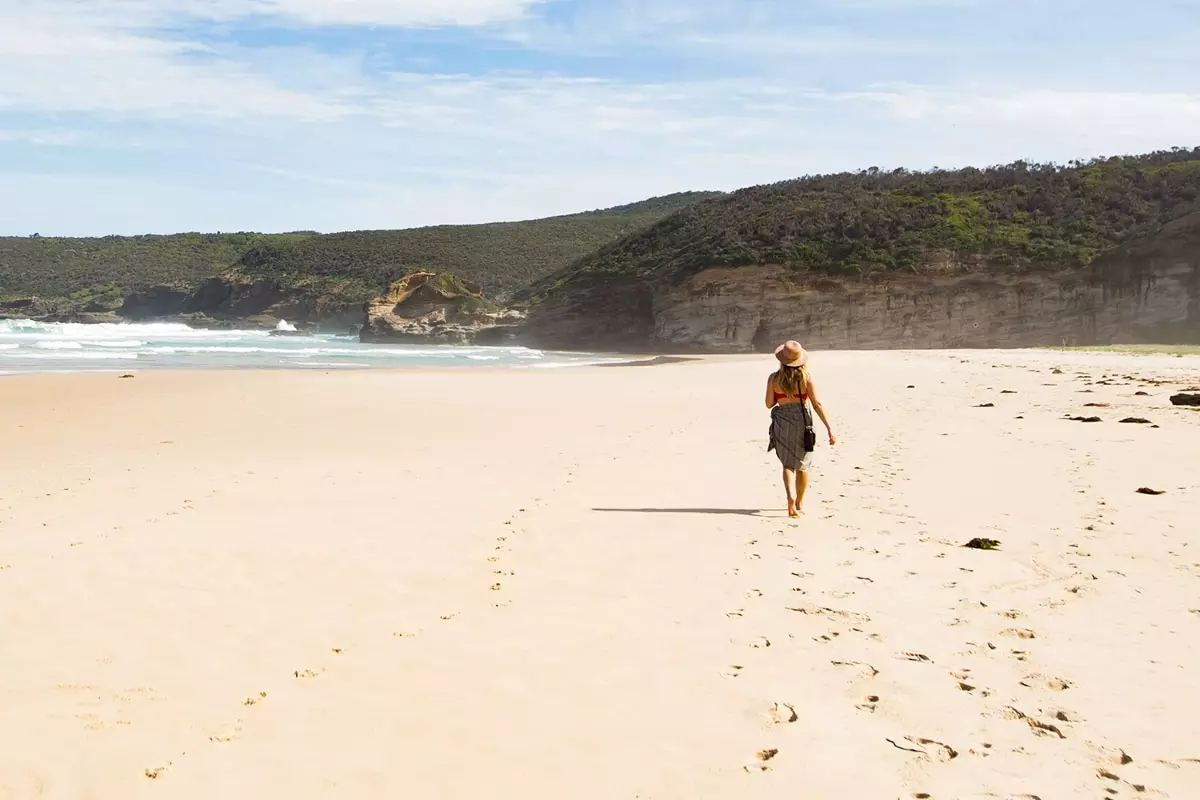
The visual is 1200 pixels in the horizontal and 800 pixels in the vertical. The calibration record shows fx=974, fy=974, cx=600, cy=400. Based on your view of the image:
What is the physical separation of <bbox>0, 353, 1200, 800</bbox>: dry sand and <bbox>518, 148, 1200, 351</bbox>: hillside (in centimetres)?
3588

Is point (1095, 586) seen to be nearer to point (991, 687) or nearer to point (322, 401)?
point (991, 687)

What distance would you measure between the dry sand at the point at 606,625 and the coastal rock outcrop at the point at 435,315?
46915mm

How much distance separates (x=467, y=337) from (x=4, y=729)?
54.8 m

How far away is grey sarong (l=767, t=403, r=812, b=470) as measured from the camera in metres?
8.15

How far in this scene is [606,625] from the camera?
195 inches

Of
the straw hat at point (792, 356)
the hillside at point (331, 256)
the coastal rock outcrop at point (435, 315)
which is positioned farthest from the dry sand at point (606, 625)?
the hillside at point (331, 256)

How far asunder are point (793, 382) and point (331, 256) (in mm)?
93076

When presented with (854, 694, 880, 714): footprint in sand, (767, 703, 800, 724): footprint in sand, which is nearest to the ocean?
(767, 703, 800, 724): footprint in sand

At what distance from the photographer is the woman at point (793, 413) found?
8141 millimetres

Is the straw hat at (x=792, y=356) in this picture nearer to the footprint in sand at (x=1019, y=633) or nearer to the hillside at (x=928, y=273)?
the footprint in sand at (x=1019, y=633)

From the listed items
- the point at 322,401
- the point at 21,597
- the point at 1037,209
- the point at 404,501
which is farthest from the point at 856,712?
the point at 1037,209

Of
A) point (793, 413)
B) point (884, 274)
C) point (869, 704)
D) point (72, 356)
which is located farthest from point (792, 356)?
point (884, 274)

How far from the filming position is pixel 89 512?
320 inches

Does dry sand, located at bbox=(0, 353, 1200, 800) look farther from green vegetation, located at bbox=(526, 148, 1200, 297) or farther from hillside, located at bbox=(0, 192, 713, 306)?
hillside, located at bbox=(0, 192, 713, 306)
